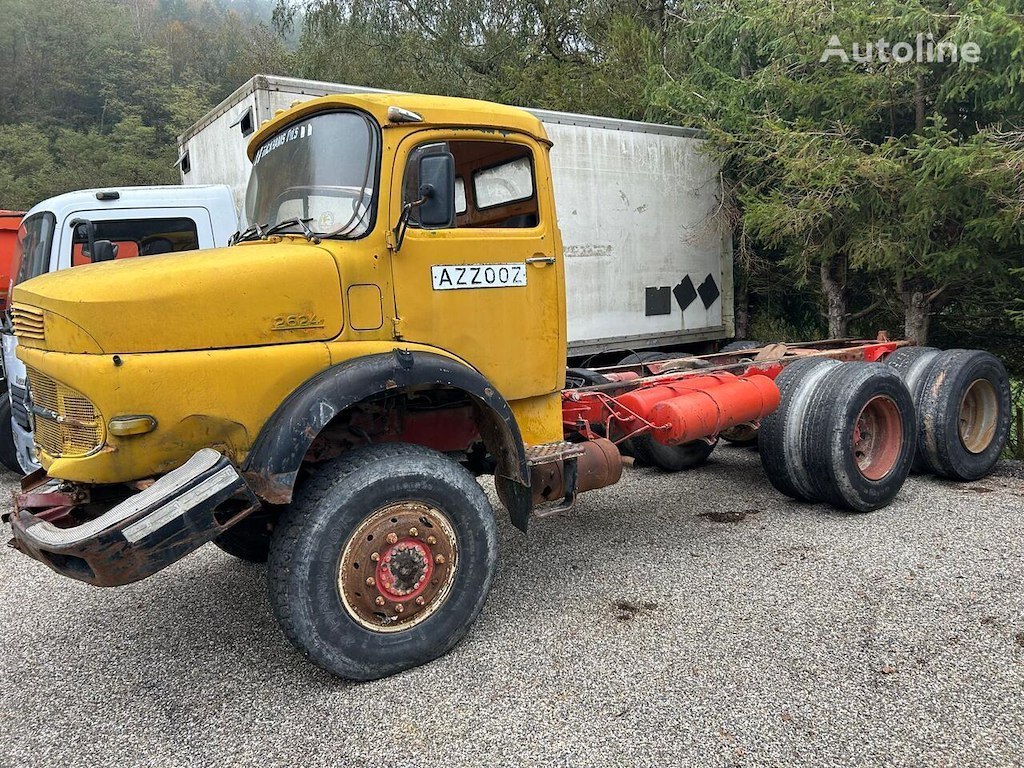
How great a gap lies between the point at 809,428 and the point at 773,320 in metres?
5.53

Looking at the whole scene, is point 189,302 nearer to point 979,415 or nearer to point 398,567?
point 398,567

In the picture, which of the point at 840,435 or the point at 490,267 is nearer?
the point at 490,267

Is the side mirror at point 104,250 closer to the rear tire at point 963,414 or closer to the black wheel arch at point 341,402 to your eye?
the black wheel arch at point 341,402

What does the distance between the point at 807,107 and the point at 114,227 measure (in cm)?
686

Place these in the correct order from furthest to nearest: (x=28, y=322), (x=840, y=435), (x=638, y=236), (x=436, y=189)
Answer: (x=638, y=236) < (x=840, y=435) < (x=436, y=189) < (x=28, y=322)

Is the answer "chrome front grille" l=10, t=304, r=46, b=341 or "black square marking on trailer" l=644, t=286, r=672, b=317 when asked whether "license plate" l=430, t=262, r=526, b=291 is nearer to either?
"chrome front grille" l=10, t=304, r=46, b=341

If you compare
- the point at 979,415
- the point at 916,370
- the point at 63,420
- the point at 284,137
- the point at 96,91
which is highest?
the point at 96,91

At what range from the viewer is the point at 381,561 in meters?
3.39

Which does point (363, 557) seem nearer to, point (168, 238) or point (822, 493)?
point (822, 493)

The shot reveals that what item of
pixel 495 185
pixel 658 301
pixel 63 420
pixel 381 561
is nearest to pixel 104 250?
pixel 63 420

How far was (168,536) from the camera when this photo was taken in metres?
2.90

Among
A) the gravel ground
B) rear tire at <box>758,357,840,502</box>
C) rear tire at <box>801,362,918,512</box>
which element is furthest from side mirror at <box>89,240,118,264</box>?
rear tire at <box>801,362,918,512</box>

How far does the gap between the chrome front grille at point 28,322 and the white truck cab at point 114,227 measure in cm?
268

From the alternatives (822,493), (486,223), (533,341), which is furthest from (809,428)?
(486,223)
